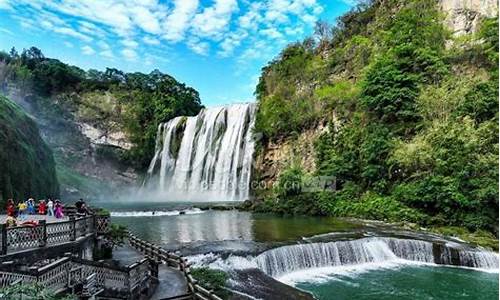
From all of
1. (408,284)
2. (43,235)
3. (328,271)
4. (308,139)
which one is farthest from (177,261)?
(308,139)

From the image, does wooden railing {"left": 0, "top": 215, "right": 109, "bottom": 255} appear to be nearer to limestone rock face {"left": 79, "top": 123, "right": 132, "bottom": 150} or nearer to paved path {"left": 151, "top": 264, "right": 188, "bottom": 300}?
paved path {"left": 151, "top": 264, "right": 188, "bottom": 300}

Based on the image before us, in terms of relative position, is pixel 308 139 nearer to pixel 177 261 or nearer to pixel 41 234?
pixel 177 261

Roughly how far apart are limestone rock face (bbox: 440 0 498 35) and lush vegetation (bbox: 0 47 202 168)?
1483 inches

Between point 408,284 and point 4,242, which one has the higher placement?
point 4,242

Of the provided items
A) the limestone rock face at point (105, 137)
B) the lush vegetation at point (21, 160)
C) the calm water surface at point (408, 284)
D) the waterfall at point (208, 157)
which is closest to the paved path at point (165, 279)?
the calm water surface at point (408, 284)

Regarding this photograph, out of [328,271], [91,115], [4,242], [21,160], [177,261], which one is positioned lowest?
[328,271]

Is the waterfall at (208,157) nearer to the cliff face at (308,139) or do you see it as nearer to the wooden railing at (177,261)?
the cliff face at (308,139)

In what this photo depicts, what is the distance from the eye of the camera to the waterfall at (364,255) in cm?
1705

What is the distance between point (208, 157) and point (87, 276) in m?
36.1

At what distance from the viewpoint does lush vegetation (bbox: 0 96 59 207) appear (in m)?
25.0

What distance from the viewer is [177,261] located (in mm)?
13555

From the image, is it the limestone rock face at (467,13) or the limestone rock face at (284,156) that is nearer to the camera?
the limestone rock face at (467,13)

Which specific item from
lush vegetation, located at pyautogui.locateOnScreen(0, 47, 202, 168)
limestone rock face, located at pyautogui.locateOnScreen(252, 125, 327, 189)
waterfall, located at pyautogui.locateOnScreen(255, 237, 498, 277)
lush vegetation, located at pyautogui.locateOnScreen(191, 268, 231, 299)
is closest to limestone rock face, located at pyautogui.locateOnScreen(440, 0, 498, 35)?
limestone rock face, located at pyautogui.locateOnScreen(252, 125, 327, 189)

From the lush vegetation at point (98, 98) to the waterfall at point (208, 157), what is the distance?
6544mm
